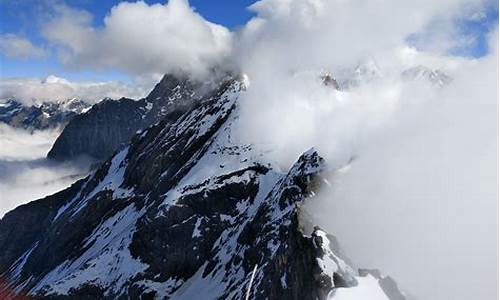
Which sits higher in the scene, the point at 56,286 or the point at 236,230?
the point at 236,230

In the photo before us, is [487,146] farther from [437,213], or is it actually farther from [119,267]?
[119,267]

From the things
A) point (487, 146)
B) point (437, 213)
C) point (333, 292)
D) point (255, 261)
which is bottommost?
point (333, 292)

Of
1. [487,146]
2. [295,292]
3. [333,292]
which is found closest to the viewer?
[333,292]

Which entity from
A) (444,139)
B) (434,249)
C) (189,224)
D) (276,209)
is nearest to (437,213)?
(434,249)

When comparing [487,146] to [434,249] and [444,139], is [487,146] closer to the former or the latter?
[444,139]

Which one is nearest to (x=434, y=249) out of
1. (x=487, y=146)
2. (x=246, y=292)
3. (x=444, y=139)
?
(x=246, y=292)

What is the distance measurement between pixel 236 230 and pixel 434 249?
62.2 metres

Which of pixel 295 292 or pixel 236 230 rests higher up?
pixel 236 230

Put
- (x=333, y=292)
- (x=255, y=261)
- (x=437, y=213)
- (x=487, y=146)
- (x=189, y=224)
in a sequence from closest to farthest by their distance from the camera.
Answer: (x=333, y=292) < (x=437, y=213) < (x=255, y=261) < (x=487, y=146) < (x=189, y=224)

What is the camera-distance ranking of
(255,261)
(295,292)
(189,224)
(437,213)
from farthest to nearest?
1. (189,224)
2. (255,261)
3. (437,213)
4. (295,292)

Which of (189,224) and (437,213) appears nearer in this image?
(437,213)

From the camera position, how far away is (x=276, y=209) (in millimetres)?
145125

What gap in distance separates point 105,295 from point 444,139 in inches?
4378

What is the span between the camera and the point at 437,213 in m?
128
